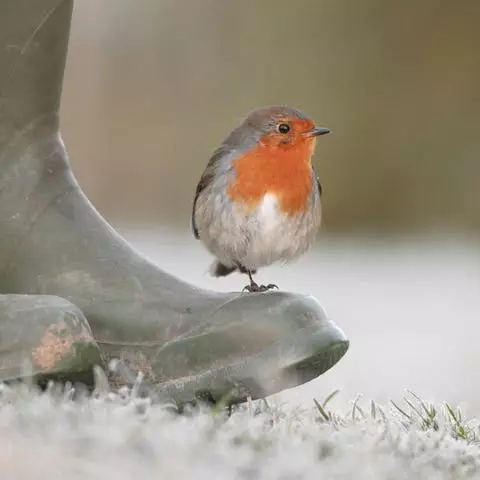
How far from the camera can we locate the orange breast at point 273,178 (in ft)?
8.95

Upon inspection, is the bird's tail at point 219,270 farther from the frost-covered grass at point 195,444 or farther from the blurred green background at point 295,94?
the blurred green background at point 295,94

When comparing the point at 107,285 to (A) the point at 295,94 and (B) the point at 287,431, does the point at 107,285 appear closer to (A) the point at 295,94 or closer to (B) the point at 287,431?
(B) the point at 287,431

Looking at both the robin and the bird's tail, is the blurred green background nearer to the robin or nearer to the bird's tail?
the bird's tail

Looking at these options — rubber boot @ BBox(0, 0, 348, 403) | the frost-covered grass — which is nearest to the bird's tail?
rubber boot @ BBox(0, 0, 348, 403)

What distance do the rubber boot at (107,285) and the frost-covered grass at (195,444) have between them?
0.09 meters

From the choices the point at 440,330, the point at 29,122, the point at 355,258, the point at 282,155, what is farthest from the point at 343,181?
the point at 29,122

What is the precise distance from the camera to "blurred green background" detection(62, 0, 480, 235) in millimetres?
8977

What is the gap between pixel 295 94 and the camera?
9516 millimetres

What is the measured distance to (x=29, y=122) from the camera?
2273 mm

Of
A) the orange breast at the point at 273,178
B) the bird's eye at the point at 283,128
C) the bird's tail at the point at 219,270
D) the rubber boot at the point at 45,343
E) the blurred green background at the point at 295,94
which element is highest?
the bird's eye at the point at 283,128

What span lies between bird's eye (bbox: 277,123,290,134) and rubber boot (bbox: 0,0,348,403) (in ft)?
2.34

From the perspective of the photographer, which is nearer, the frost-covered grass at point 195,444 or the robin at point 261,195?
the frost-covered grass at point 195,444

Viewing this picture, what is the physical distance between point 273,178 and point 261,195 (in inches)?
2.2

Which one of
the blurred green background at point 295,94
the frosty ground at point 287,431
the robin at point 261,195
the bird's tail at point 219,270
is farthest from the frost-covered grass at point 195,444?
the blurred green background at point 295,94
